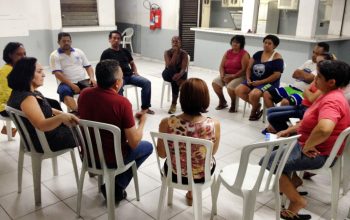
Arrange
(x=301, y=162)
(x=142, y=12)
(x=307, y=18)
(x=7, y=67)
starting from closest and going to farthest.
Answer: (x=301, y=162) → (x=7, y=67) → (x=307, y=18) → (x=142, y=12)

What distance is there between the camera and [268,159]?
1.69m

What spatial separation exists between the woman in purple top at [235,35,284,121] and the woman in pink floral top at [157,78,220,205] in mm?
2275

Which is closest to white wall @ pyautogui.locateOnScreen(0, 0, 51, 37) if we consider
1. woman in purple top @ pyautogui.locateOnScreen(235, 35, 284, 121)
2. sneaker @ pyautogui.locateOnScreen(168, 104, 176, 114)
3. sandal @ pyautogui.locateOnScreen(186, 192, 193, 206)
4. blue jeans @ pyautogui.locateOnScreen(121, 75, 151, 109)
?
blue jeans @ pyautogui.locateOnScreen(121, 75, 151, 109)

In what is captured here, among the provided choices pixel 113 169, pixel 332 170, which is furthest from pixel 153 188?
pixel 332 170

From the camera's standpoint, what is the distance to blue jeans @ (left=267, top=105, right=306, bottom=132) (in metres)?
2.95

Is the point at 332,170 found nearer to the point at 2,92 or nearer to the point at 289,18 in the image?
the point at 2,92

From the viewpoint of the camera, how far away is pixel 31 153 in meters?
2.16

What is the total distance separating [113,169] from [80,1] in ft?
19.7

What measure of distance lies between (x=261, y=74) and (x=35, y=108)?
283 cm

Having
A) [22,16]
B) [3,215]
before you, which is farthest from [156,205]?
[22,16]

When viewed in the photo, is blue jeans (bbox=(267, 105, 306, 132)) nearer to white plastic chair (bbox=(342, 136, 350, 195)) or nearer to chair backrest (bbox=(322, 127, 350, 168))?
white plastic chair (bbox=(342, 136, 350, 195))

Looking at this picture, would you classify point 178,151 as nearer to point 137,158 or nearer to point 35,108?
point 137,158

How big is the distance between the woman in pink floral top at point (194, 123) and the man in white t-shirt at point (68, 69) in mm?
2038

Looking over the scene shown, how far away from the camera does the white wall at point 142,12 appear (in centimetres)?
746
